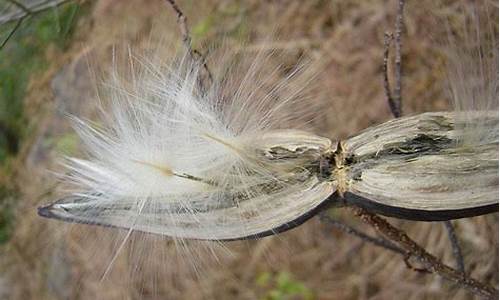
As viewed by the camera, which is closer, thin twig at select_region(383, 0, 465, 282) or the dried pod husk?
the dried pod husk

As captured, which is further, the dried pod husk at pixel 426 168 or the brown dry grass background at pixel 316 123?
the brown dry grass background at pixel 316 123

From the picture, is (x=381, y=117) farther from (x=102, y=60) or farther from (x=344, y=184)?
(x=344, y=184)

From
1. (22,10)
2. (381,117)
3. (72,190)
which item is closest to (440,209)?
(72,190)

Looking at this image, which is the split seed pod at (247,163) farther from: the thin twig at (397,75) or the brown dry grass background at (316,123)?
the brown dry grass background at (316,123)

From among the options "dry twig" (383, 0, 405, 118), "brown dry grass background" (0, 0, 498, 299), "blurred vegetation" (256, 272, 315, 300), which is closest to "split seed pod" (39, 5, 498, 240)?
"dry twig" (383, 0, 405, 118)

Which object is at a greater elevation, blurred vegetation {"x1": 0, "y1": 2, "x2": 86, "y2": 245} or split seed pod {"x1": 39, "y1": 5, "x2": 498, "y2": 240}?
blurred vegetation {"x1": 0, "y1": 2, "x2": 86, "y2": 245}

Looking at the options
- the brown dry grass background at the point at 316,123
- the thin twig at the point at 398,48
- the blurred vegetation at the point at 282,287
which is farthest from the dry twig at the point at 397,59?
the blurred vegetation at the point at 282,287

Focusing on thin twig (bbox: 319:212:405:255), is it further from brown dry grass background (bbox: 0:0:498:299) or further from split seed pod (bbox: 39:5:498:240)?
brown dry grass background (bbox: 0:0:498:299)
